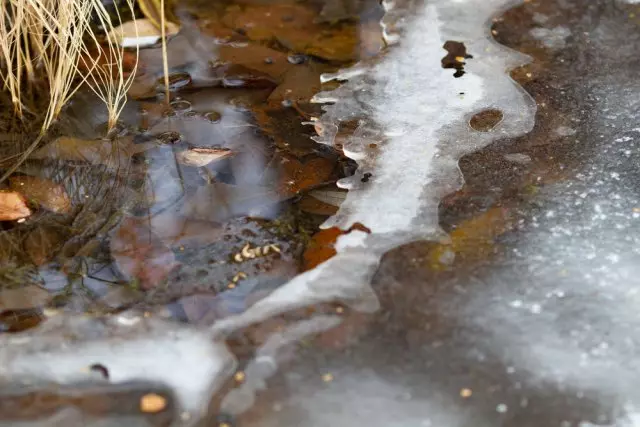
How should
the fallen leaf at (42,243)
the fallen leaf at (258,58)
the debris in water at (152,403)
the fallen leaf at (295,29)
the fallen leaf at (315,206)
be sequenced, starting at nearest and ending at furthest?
the debris in water at (152,403)
the fallen leaf at (42,243)
the fallen leaf at (315,206)
the fallen leaf at (258,58)
the fallen leaf at (295,29)

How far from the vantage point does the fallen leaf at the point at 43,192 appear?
6.41 feet

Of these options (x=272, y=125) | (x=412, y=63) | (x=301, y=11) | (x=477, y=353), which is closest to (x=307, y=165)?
(x=272, y=125)

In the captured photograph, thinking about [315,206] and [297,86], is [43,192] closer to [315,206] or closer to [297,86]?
[315,206]

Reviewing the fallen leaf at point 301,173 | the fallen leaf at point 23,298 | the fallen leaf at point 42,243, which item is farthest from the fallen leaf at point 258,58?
the fallen leaf at point 23,298

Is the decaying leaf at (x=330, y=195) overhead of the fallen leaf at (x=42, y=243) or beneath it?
beneath

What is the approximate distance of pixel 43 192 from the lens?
200 cm

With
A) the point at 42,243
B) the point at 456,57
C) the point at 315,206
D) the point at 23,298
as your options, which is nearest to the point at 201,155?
the point at 315,206

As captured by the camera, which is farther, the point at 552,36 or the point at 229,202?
the point at 552,36

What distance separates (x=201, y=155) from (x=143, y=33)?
0.79 m

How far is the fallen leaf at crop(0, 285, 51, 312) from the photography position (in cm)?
165

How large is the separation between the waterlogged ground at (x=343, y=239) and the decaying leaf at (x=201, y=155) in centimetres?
1

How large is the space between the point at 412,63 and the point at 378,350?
1241 millimetres

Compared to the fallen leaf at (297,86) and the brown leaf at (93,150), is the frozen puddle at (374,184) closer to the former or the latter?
the fallen leaf at (297,86)

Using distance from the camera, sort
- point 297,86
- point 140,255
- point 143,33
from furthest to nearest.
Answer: point 143,33, point 297,86, point 140,255
